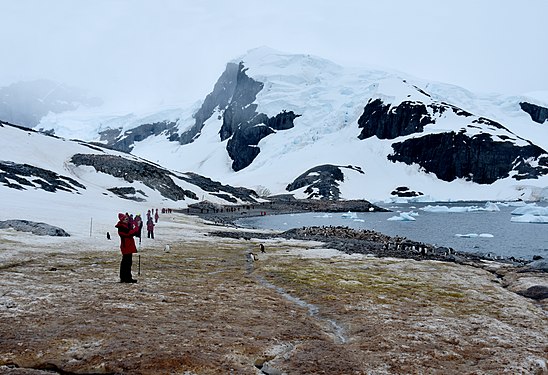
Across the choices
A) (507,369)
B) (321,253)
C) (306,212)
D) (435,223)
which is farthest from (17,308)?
(306,212)

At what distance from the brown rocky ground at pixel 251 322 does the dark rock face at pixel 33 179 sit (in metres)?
60.5

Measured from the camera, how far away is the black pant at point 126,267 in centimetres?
2066

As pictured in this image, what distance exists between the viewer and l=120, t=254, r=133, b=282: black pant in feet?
67.8

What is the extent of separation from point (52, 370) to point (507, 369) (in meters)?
11.8

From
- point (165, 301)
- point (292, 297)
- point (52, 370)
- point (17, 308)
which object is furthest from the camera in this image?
point (292, 297)

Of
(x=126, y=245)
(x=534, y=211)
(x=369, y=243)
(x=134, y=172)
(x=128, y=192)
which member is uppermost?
(x=134, y=172)

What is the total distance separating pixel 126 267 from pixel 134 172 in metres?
122

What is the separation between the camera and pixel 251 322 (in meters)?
15.9

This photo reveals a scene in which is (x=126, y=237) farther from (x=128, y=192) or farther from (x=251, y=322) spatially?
(x=128, y=192)

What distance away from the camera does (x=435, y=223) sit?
10900cm

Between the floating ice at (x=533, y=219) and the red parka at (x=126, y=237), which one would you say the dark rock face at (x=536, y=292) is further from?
the floating ice at (x=533, y=219)

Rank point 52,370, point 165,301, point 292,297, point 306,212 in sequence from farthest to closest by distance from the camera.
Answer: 1. point 306,212
2. point 292,297
3. point 165,301
4. point 52,370

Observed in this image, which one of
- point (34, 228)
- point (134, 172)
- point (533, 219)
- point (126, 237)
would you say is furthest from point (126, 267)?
point (134, 172)

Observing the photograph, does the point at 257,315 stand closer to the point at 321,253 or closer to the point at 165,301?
the point at 165,301
